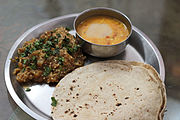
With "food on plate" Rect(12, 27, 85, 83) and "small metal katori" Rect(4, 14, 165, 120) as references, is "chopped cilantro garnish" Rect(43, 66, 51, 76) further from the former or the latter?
"small metal katori" Rect(4, 14, 165, 120)

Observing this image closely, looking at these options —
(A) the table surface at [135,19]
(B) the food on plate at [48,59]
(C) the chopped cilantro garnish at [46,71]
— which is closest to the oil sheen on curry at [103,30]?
(B) the food on plate at [48,59]

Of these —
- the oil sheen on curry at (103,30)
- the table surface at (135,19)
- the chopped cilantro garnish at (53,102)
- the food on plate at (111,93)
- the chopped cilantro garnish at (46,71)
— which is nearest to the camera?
the food on plate at (111,93)

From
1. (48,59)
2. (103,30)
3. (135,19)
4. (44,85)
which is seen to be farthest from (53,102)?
(135,19)

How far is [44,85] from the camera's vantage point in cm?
321

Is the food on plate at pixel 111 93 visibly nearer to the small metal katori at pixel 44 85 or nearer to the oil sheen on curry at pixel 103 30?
the small metal katori at pixel 44 85

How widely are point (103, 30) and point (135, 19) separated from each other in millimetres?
1247

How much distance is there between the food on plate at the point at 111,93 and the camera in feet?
9.07

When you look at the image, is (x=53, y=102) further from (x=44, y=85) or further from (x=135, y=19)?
(x=135, y=19)

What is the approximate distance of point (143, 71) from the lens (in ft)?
10.4

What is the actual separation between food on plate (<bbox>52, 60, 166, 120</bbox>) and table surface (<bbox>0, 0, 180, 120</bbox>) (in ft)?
2.23

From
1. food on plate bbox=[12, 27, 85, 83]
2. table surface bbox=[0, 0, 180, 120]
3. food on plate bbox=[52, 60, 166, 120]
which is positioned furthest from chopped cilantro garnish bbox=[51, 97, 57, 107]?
table surface bbox=[0, 0, 180, 120]

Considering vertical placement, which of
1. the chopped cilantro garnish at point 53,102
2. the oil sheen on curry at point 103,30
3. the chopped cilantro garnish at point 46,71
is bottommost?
the chopped cilantro garnish at point 53,102

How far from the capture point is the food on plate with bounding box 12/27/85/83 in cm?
318

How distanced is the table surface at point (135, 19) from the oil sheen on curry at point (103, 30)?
2.82 ft
